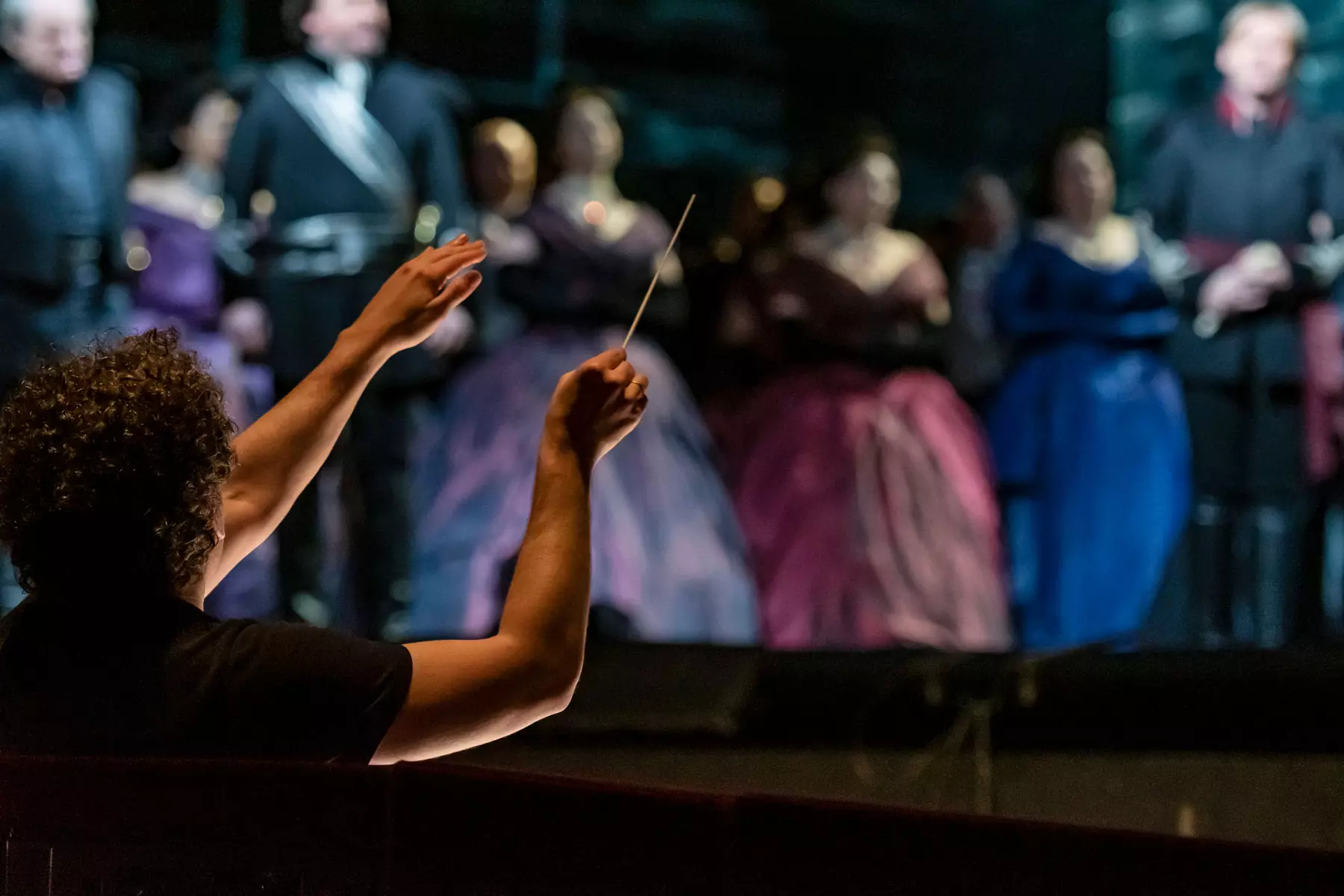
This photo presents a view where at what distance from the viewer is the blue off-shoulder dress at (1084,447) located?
10.7 ft

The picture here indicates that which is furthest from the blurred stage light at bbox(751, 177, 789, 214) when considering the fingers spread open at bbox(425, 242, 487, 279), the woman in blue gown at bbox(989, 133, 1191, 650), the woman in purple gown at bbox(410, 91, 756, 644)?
the fingers spread open at bbox(425, 242, 487, 279)

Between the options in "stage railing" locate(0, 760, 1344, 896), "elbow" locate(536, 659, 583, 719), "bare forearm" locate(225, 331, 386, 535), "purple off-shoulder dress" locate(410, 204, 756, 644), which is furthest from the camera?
"purple off-shoulder dress" locate(410, 204, 756, 644)

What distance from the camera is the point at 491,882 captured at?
2.76 ft

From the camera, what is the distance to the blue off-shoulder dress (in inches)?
128

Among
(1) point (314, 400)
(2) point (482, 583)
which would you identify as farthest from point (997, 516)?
(1) point (314, 400)

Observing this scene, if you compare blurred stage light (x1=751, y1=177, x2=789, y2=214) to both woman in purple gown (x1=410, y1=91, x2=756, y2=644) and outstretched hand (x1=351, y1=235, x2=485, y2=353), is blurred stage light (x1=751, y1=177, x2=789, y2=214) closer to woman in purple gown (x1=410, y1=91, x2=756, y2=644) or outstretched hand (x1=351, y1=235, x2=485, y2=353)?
woman in purple gown (x1=410, y1=91, x2=756, y2=644)

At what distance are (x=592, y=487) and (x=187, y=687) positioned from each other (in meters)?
2.19

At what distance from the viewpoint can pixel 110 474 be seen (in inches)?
34.8

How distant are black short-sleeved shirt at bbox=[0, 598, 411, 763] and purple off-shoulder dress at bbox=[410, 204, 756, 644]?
6.79 feet

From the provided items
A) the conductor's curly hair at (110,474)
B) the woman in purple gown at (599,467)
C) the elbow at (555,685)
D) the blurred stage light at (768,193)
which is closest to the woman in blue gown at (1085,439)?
the blurred stage light at (768,193)

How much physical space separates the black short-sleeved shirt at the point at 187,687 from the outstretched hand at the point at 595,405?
0.21 meters

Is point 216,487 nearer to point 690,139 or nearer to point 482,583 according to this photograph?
point 482,583

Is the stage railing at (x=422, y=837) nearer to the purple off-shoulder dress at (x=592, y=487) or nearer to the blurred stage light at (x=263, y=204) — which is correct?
the purple off-shoulder dress at (x=592, y=487)

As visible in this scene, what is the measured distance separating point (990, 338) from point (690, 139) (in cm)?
99
